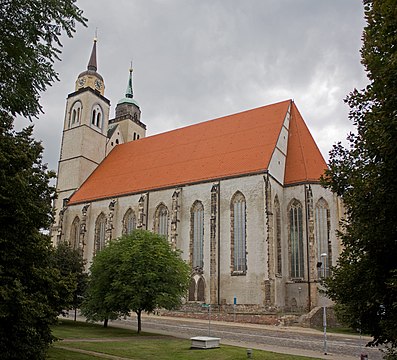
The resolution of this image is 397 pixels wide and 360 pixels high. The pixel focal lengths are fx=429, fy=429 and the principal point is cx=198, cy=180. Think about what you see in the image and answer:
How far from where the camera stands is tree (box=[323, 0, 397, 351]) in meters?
7.14

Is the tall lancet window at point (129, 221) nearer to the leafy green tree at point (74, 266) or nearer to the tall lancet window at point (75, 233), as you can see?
the tall lancet window at point (75, 233)

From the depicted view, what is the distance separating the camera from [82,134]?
4753 centimetres

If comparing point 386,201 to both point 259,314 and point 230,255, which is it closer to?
point 259,314

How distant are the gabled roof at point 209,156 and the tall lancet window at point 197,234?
2.47 metres

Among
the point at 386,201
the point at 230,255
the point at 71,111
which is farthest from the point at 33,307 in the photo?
the point at 71,111

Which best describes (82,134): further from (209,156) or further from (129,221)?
(209,156)

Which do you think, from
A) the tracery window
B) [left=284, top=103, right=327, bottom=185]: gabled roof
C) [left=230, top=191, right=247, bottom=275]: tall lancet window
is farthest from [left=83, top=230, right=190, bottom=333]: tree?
the tracery window

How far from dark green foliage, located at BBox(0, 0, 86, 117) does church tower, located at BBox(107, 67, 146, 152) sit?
145 ft

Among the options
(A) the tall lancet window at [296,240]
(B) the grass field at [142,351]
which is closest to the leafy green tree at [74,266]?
(B) the grass field at [142,351]

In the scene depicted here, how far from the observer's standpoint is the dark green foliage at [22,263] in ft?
31.2

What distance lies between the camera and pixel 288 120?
38.7m

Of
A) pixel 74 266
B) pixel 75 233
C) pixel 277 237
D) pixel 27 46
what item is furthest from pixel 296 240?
pixel 27 46

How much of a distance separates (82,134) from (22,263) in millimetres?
38882

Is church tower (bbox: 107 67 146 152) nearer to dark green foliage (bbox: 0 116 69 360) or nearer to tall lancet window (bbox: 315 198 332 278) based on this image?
tall lancet window (bbox: 315 198 332 278)
